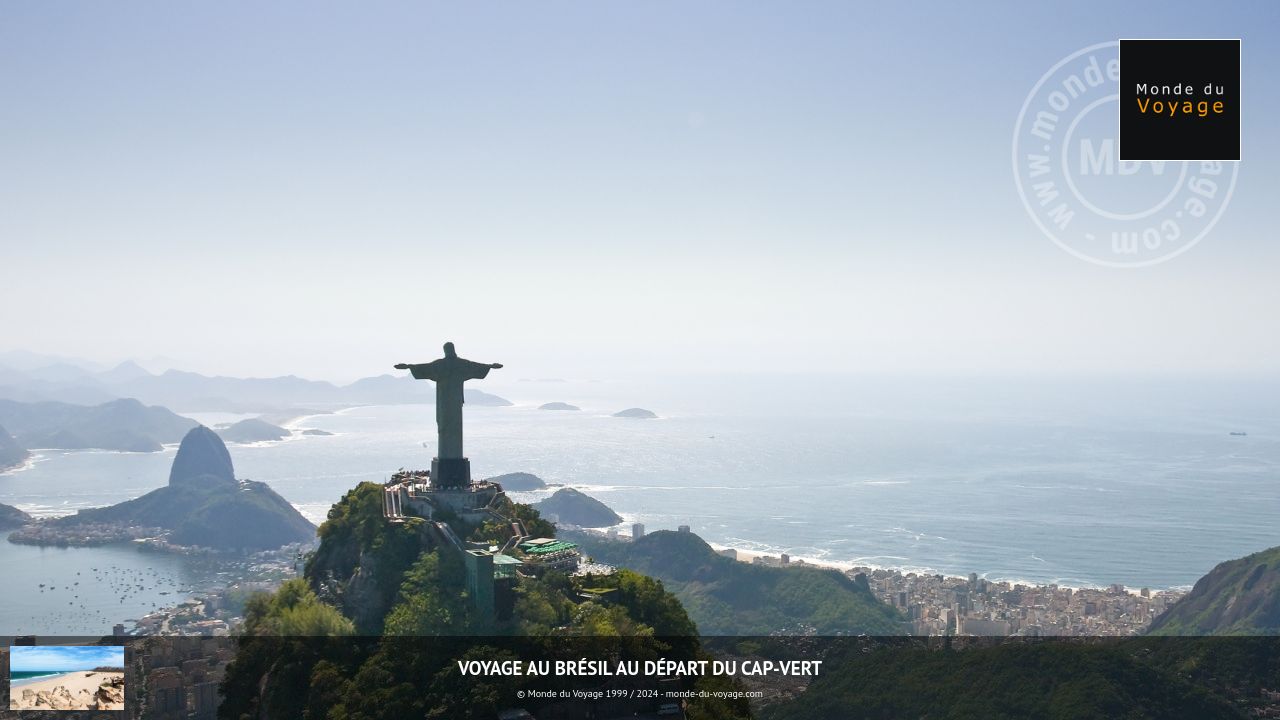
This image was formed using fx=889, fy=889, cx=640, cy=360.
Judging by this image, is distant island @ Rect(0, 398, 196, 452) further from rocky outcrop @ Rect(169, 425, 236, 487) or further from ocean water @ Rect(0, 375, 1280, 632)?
rocky outcrop @ Rect(169, 425, 236, 487)

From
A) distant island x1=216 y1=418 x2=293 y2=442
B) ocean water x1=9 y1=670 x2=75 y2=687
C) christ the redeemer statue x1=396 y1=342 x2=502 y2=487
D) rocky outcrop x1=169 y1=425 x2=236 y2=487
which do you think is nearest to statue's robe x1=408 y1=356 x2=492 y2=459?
christ the redeemer statue x1=396 y1=342 x2=502 y2=487

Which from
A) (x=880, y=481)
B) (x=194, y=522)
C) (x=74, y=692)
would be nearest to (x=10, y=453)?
(x=194, y=522)

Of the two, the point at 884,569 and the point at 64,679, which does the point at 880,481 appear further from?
the point at 64,679

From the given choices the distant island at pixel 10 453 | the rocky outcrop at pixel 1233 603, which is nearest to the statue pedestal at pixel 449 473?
the rocky outcrop at pixel 1233 603

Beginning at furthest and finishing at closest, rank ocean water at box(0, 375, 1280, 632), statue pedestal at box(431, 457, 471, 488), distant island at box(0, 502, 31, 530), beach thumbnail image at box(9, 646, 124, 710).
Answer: distant island at box(0, 502, 31, 530)
ocean water at box(0, 375, 1280, 632)
statue pedestal at box(431, 457, 471, 488)
beach thumbnail image at box(9, 646, 124, 710)

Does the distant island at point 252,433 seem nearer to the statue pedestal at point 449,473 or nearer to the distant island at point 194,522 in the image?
the distant island at point 194,522

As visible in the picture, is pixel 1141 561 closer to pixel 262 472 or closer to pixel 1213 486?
pixel 1213 486
